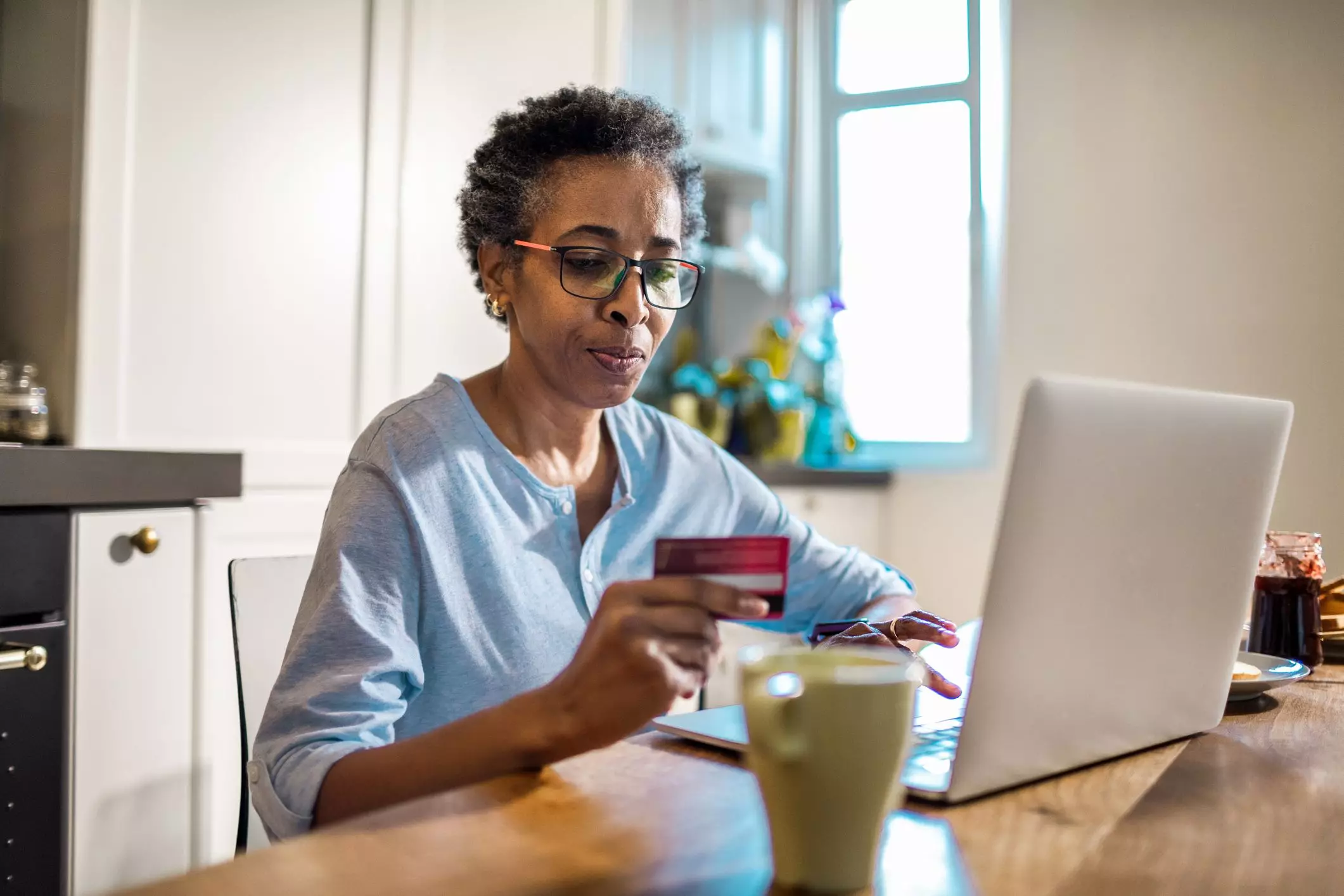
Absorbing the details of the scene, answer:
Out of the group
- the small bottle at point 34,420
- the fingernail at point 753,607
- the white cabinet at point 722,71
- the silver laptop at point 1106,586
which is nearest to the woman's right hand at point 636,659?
the fingernail at point 753,607

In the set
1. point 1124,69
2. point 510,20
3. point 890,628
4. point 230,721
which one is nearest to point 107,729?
point 230,721

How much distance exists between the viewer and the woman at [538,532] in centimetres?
68

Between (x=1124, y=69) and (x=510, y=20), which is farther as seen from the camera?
(x=1124, y=69)

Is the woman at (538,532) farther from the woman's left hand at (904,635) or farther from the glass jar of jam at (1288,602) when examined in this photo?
the glass jar of jam at (1288,602)

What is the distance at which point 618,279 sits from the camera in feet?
3.86

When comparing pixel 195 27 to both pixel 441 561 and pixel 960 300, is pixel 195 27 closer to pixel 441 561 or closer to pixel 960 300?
pixel 441 561

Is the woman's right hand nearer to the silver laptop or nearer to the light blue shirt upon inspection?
the silver laptop

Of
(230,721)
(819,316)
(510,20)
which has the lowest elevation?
(230,721)

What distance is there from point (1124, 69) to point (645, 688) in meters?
2.84

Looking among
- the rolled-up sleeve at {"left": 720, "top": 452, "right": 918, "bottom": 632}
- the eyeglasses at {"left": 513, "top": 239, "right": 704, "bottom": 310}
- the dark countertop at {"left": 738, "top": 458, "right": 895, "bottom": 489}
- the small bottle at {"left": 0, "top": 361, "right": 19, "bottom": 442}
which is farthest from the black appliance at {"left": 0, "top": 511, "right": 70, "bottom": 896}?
the dark countertop at {"left": 738, "top": 458, "right": 895, "bottom": 489}

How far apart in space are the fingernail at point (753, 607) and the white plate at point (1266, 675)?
20.8 inches

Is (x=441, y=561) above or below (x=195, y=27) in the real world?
below

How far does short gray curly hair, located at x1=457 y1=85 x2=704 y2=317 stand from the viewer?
48.1 inches

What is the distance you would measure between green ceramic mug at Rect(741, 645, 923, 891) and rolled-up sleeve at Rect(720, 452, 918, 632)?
0.89 meters
